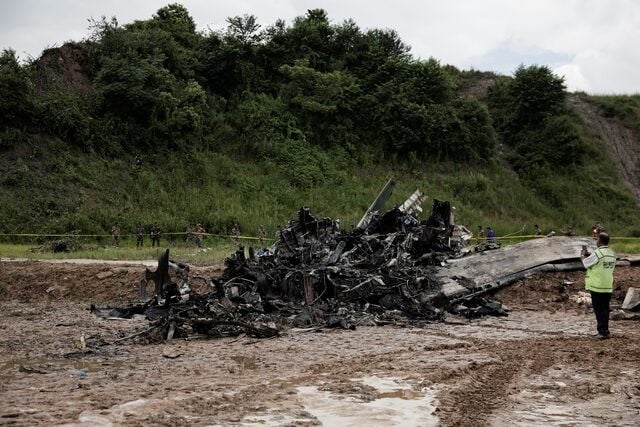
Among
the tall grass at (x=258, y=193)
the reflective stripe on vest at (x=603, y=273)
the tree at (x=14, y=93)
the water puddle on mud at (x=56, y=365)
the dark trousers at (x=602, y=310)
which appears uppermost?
the tree at (x=14, y=93)

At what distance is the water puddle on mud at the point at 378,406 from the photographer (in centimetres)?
502

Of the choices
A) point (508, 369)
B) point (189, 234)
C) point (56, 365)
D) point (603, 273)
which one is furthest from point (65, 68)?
point (508, 369)

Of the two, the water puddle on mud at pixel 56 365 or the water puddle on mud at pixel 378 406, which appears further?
the water puddle on mud at pixel 56 365

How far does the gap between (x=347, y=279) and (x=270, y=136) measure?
25312 millimetres

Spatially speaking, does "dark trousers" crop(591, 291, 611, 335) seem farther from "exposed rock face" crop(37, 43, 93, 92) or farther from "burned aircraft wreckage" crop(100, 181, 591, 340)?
"exposed rock face" crop(37, 43, 93, 92)

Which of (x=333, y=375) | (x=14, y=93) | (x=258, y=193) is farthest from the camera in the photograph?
(x=258, y=193)

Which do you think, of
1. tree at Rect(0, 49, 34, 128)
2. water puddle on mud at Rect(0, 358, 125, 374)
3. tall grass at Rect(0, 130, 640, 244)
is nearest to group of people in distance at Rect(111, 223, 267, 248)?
tall grass at Rect(0, 130, 640, 244)

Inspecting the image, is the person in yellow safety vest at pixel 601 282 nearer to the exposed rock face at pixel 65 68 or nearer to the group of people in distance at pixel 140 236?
the group of people in distance at pixel 140 236

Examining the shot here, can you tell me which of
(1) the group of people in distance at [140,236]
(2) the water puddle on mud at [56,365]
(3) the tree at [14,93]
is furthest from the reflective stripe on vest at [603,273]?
(3) the tree at [14,93]

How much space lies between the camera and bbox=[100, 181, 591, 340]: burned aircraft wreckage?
422 inches

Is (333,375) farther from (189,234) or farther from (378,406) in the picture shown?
(189,234)

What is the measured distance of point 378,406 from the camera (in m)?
5.45

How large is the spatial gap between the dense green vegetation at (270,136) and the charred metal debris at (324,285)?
572 inches

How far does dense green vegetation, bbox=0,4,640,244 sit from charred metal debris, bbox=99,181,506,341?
14.5 meters
